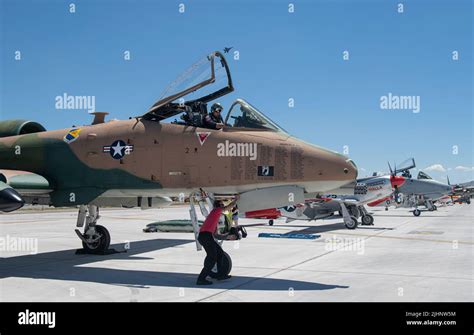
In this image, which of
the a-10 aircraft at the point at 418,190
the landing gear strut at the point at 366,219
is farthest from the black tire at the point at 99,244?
the a-10 aircraft at the point at 418,190

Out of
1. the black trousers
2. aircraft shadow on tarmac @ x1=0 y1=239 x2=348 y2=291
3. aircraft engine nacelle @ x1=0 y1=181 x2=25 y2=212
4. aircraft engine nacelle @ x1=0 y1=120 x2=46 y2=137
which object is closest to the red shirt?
the black trousers

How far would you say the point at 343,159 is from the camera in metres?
8.23

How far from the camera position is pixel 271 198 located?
27.0 feet

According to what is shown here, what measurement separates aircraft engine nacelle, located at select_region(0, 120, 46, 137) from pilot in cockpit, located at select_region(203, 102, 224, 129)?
241 inches

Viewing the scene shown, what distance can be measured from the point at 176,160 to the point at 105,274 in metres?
2.72

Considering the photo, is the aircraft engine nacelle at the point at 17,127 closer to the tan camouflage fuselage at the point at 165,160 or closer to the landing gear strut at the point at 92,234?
the tan camouflage fuselage at the point at 165,160

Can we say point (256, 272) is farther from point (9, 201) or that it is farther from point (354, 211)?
point (354, 211)

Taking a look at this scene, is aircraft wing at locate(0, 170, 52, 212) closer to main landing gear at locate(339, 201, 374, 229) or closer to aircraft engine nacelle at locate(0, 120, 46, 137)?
aircraft engine nacelle at locate(0, 120, 46, 137)

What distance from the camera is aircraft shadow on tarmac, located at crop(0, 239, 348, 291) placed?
782cm

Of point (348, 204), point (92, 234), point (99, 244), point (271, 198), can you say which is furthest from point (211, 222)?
point (348, 204)
